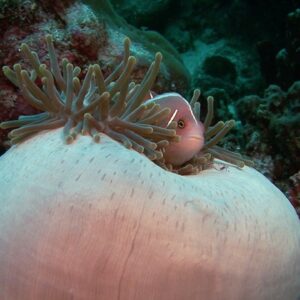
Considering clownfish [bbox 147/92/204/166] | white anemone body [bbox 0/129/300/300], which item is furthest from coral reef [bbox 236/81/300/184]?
white anemone body [bbox 0/129/300/300]

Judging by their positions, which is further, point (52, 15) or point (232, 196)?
point (52, 15)

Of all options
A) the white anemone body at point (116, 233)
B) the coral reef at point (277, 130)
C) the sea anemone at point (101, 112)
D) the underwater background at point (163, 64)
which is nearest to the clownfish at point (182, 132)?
the sea anemone at point (101, 112)

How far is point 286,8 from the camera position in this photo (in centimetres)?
552

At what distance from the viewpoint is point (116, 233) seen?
117 centimetres

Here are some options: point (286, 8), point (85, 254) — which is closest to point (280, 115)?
point (85, 254)

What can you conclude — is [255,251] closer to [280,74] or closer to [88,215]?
[88,215]

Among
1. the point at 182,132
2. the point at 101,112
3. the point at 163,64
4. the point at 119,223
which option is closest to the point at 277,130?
the point at 163,64

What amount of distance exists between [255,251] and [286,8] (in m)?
4.91

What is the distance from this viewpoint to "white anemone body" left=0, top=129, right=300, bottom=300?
3.81 ft

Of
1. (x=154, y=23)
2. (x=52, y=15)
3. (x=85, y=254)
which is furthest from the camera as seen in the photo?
(x=154, y=23)

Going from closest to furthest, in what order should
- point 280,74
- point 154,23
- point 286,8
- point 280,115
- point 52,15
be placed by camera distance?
1. point 52,15
2. point 280,115
3. point 280,74
4. point 286,8
5. point 154,23

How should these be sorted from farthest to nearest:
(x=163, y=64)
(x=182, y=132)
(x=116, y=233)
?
(x=163, y=64) → (x=182, y=132) → (x=116, y=233)

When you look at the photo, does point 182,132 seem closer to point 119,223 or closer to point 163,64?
point 119,223

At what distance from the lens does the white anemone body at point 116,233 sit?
45.7 inches
